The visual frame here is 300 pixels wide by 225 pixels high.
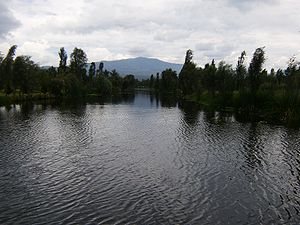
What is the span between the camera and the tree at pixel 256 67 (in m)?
79.7

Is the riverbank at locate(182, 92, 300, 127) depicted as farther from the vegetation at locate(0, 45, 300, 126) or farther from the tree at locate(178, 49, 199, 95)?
the tree at locate(178, 49, 199, 95)

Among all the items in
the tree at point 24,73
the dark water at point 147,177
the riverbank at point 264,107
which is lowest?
the dark water at point 147,177

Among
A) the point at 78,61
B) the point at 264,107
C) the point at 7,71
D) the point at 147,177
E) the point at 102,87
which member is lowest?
the point at 147,177

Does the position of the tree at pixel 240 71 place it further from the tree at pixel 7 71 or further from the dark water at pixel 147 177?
the tree at pixel 7 71

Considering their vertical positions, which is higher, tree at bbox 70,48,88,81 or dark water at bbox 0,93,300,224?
tree at bbox 70,48,88,81

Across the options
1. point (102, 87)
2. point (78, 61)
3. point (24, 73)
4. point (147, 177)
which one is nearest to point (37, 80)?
point (24, 73)

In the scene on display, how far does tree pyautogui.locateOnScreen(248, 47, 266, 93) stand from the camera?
79.7 meters

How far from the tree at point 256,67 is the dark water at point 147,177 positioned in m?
34.8

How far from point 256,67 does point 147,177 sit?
6314 cm

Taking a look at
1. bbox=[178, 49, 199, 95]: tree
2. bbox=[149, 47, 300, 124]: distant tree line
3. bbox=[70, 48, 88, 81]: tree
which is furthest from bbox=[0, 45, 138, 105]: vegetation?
bbox=[149, 47, 300, 124]: distant tree line

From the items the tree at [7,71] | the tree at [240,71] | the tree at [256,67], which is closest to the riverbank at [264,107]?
the tree at [256,67]

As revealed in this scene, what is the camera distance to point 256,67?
8094 cm

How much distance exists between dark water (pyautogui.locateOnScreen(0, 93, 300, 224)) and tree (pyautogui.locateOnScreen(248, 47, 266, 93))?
34774 millimetres

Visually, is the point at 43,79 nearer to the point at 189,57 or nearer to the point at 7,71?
the point at 7,71
